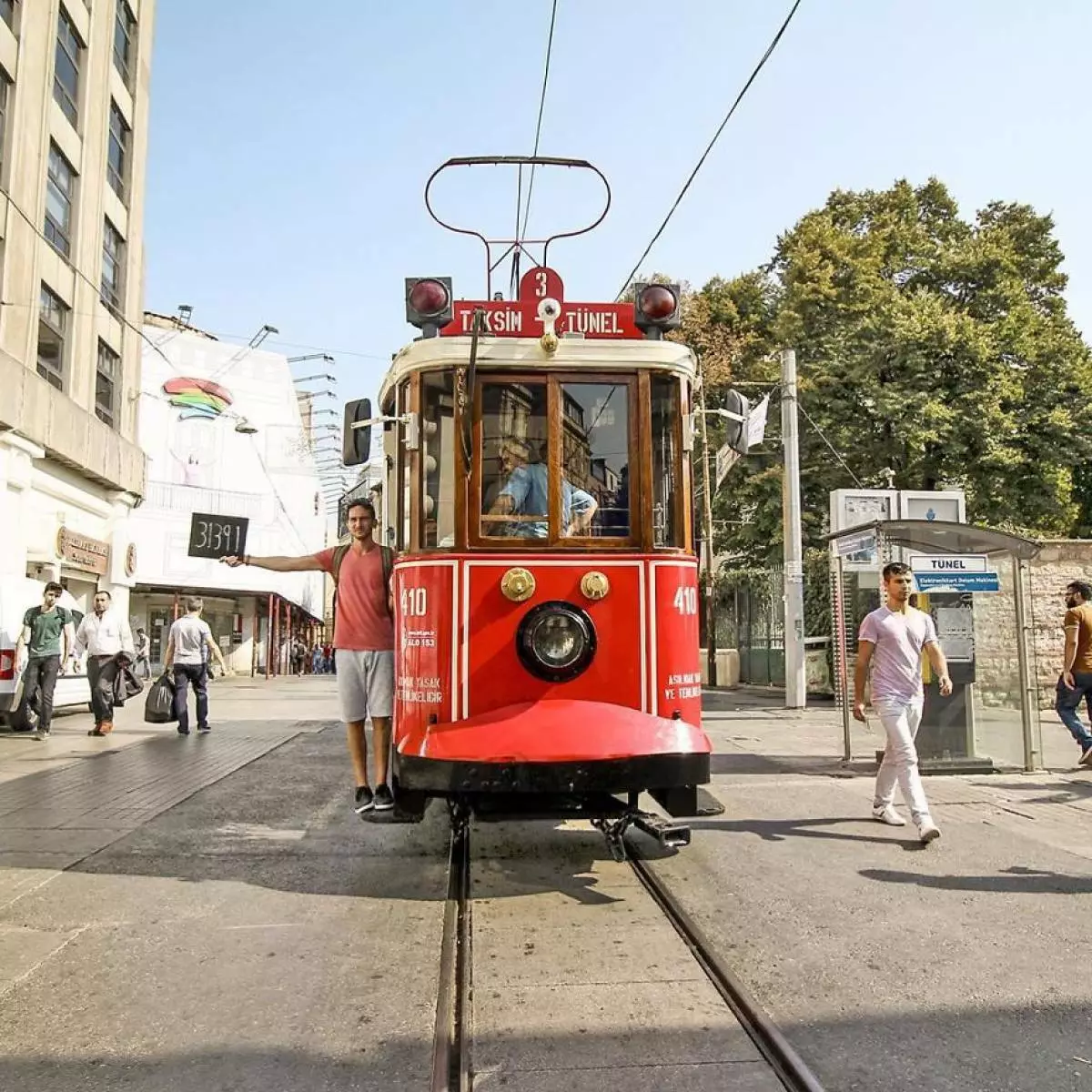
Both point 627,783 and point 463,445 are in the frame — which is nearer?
point 627,783

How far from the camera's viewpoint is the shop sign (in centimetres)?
1792

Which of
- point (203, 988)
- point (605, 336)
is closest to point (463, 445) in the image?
point (605, 336)

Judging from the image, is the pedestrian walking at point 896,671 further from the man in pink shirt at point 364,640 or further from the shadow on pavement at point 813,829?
the man in pink shirt at point 364,640

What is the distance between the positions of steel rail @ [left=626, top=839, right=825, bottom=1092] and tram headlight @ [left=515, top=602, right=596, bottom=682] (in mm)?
1270

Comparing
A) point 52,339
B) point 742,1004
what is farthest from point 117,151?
point 742,1004

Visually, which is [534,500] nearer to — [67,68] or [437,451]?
[437,451]

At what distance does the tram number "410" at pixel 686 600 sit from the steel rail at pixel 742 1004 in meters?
1.50

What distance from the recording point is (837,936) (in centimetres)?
465

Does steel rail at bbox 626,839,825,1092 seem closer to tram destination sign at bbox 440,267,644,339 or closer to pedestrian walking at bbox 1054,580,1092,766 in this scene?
tram destination sign at bbox 440,267,644,339

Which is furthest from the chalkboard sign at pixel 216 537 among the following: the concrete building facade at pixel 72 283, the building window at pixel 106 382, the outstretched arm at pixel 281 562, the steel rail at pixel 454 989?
the building window at pixel 106 382

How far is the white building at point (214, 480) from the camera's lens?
1347 inches

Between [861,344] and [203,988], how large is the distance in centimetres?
2013

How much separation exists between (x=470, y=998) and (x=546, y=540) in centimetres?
244

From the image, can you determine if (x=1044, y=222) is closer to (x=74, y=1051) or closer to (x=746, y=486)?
(x=746, y=486)
